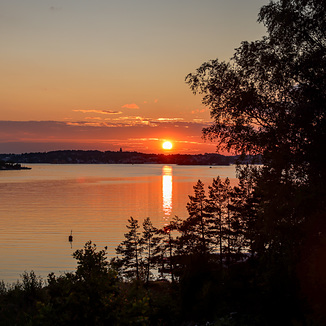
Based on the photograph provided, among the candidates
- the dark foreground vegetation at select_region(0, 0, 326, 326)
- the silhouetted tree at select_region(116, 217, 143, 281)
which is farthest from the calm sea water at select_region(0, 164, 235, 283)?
the dark foreground vegetation at select_region(0, 0, 326, 326)

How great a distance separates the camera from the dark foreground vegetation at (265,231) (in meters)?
9.29

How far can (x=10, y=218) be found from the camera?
308ft

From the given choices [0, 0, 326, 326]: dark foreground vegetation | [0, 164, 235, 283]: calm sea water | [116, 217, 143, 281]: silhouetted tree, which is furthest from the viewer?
[0, 164, 235, 283]: calm sea water

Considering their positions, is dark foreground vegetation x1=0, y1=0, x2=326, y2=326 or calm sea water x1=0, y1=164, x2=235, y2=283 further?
calm sea water x1=0, y1=164, x2=235, y2=283

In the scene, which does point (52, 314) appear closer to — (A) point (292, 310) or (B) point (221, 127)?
(A) point (292, 310)

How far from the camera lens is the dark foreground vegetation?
30.5ft

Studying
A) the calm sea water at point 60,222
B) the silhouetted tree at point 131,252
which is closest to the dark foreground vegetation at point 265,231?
the silhouetted tree at point 131,252

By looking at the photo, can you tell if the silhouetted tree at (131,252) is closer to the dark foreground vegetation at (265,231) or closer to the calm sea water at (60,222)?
the calm sea water at (60,222)

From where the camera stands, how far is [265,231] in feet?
54.3

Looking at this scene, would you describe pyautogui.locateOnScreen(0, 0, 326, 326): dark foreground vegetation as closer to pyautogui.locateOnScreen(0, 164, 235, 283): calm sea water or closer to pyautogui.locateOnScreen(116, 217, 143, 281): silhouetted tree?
pyautogui.locateOnScreen(116, 217, 143, 281): silhouetted tree

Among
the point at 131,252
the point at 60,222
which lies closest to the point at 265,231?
the point at 131,252

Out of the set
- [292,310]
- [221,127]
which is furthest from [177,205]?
[292,310]

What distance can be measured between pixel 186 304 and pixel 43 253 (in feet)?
182

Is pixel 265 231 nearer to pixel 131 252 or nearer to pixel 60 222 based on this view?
pixel 131 252
